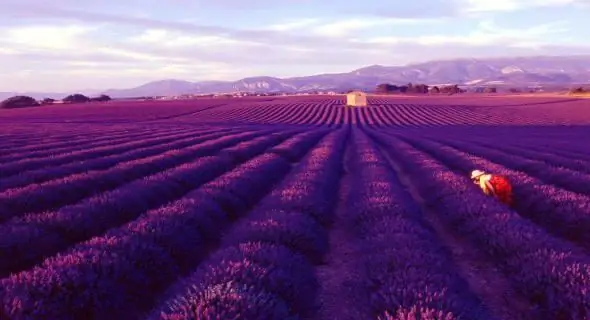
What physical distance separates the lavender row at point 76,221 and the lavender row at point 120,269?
187 mm

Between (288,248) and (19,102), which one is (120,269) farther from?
(19,102)

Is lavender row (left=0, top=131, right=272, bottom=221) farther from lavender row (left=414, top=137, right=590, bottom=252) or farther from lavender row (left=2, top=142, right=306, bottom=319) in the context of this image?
lavender row (left=414, top=137, right=590, bottom=252)

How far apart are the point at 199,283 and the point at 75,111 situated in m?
67.8

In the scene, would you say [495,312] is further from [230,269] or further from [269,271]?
[230,269]

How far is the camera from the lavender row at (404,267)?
4562 mm

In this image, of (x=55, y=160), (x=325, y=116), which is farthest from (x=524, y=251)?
(x=325, y=116)

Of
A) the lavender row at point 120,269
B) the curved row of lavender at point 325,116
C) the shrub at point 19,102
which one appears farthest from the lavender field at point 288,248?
the shrub at point 19,102

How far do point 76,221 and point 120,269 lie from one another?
2.55 metres

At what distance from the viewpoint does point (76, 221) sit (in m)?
7.86

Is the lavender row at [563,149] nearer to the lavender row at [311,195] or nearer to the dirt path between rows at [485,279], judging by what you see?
the lavender row at [311,195]

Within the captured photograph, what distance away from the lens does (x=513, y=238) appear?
7047mm

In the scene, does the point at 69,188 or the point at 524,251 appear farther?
the point at 69,188

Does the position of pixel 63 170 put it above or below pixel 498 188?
above

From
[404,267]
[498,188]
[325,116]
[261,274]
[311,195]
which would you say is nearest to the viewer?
[261,274]
